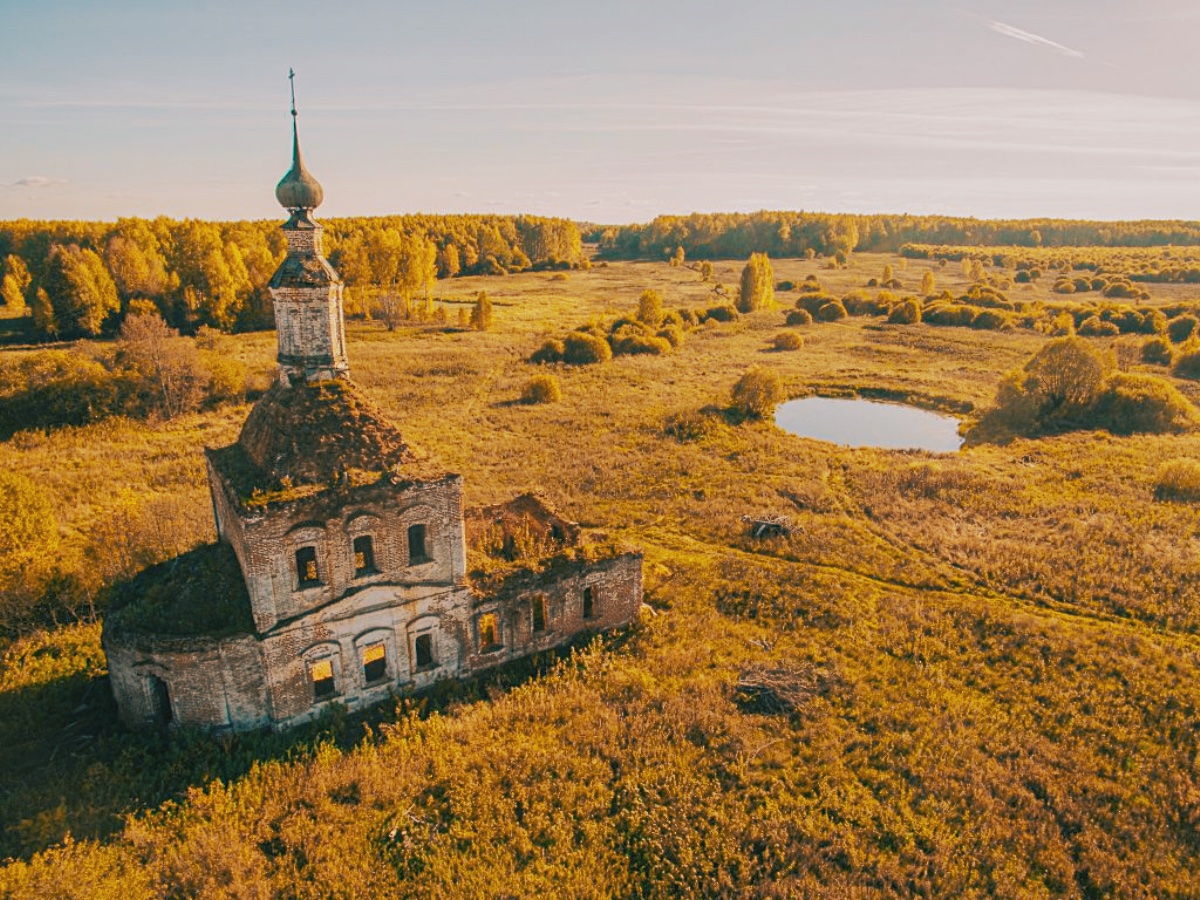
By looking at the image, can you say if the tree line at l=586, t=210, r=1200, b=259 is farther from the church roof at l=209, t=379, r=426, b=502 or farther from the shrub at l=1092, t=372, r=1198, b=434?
the church roof at l=209, t=379, r=426, b=502

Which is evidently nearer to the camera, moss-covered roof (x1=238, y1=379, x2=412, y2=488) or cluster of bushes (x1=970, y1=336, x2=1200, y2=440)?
moss-covered roof (x1=238, y1=379, x2=412, y2=488)

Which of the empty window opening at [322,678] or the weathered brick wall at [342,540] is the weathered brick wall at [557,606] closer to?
the weathered brick wall at [342,540]

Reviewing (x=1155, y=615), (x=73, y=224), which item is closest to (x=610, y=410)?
(x=1155, y=615)

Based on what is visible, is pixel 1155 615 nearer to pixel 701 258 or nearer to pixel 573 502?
pixel 573 502

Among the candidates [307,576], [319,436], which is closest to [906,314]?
[319,436]

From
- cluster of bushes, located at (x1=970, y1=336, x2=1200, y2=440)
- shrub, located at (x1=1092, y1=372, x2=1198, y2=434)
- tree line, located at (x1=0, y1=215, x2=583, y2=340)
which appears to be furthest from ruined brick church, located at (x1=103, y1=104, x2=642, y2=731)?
tree line, located at (x1=0, y1=215, x2=583, y2=340)

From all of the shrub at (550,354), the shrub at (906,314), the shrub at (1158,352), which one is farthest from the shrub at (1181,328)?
the shrub at (550,354)

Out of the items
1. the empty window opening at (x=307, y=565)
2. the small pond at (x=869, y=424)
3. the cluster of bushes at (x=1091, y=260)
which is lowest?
the small pond at (x=869, y=424)
